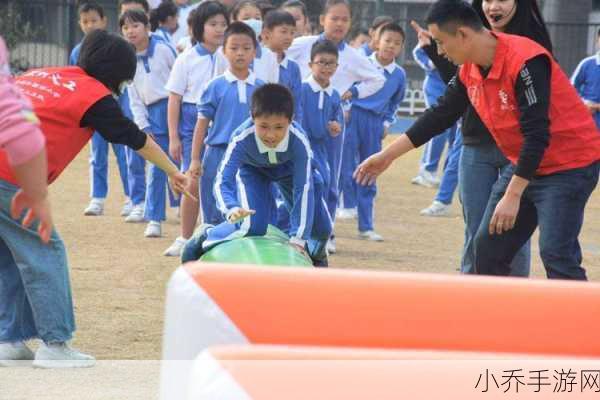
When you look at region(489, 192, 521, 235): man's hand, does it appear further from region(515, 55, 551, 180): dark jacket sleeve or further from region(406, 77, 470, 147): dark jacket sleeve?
region(406, 77, 470, 147): dark jacket sleeve

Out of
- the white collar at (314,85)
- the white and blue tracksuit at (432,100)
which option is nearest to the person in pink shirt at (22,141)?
the white collar at (314,85)

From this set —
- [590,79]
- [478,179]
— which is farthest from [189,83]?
[590,79]

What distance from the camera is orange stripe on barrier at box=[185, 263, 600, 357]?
11.9 ft

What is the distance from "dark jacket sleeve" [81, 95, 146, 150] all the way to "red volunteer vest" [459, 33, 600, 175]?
5.23 ft

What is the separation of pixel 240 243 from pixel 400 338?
8.40 feet

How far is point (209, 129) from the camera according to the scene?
340 inches

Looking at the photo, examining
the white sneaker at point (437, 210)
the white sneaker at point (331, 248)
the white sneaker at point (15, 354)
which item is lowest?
the white sneaker at point (437, 210)

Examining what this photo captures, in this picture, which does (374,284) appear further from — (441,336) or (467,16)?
(467,16)

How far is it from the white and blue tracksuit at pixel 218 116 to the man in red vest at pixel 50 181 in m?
2.60

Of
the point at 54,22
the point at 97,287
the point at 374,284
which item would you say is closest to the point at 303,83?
the point at 97,287

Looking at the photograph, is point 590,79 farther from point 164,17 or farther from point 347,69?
point 164,17

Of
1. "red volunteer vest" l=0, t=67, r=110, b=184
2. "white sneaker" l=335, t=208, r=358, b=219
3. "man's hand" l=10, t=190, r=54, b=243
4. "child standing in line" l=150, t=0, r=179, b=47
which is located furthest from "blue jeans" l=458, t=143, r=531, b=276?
"child standing in line" l=150, t=0, r=179, b=47

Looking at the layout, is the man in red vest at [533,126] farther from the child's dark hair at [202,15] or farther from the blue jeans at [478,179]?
the child's dark hair at [202,15]

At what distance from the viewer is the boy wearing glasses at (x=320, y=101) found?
9.42 metres
